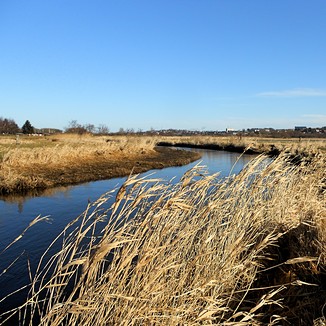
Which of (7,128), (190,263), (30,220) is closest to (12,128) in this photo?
(7,128)

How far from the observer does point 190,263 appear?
10.6 ft

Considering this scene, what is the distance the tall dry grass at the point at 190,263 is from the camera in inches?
93.1

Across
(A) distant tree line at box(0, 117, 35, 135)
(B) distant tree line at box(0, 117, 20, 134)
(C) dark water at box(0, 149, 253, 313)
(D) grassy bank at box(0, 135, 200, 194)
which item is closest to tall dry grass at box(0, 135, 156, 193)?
(D) grassy bank at box(0, 135, 200, 194)

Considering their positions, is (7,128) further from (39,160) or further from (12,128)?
(39,160)

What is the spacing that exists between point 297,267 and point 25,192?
12184mm

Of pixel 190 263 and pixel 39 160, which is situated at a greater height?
pixel 39 160

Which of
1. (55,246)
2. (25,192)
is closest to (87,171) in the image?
(25,192)

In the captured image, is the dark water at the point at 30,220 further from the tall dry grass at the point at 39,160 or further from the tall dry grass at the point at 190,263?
the tall dry grass at the point at 39,160

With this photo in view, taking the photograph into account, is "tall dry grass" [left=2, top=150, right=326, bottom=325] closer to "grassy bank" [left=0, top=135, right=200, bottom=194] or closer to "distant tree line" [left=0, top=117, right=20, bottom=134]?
"grassy bank" [left=0, top=135, right=200, bottom=194]

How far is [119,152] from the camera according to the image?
30656mm

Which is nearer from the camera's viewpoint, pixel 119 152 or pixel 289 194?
pixel 289 194

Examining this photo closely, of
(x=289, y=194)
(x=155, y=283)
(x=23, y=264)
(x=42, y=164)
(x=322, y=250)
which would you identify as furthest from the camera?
(x=42, y=164)

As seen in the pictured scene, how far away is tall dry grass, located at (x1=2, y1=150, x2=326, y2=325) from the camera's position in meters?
2.37

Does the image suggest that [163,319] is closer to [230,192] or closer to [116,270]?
[116,270]
